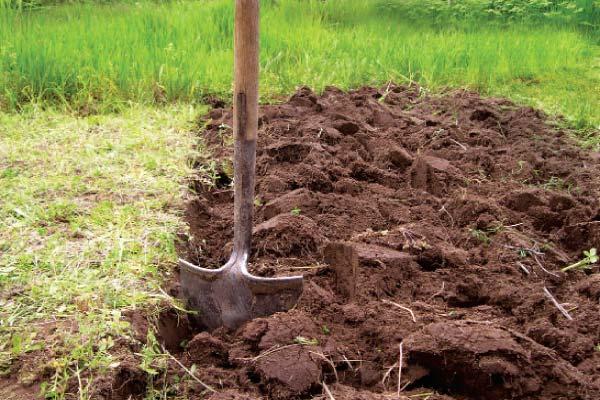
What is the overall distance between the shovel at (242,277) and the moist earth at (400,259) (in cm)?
7

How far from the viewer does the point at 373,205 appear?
2838 mm

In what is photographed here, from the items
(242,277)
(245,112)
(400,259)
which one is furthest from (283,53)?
(242,277)

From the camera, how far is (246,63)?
7.23ft

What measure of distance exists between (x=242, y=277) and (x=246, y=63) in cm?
71

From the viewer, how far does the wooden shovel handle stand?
2172 millimetres

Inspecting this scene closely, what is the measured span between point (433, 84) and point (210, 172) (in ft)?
7.76

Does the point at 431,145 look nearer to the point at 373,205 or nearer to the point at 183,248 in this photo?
the point at 373,205

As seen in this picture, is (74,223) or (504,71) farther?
(504,71)

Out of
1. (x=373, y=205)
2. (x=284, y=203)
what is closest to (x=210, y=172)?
(x=284, y=203)

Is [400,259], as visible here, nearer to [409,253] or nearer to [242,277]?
[409,253]

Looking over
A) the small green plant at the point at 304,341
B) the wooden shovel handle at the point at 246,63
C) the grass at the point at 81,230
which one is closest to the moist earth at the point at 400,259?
the small green plant at the point at 304,341

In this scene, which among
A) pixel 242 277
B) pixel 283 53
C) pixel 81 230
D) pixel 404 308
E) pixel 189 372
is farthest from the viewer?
pixel 283 53

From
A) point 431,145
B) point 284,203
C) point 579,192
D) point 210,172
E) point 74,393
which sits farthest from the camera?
point 431,145

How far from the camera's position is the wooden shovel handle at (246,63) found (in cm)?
217
